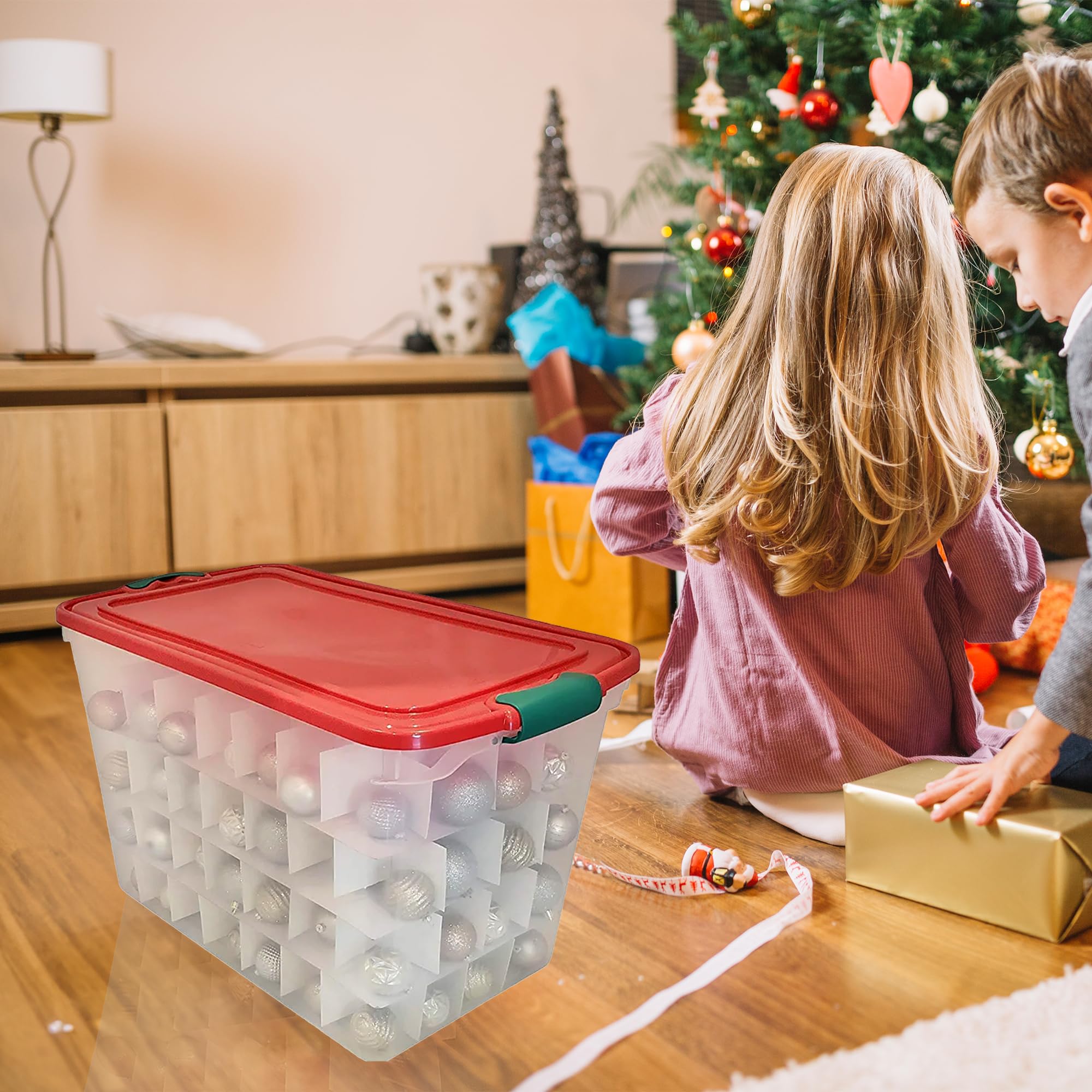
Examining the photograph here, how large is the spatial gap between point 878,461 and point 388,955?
0.59m

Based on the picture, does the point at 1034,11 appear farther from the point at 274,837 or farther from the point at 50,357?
the point at 50,357

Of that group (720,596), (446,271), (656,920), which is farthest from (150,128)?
(656,920)

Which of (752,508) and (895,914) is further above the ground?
(752,508)

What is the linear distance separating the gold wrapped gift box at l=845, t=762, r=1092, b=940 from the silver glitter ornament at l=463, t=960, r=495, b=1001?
39cm

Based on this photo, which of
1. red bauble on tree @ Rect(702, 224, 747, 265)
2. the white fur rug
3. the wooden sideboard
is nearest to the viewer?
the white fur rug

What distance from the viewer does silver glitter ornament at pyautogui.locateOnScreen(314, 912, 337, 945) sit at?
2.84ft

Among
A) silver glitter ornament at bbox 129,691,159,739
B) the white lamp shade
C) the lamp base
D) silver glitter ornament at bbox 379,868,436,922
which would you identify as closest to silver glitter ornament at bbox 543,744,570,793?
silver glitter ornament at bbox 379,868,436,922

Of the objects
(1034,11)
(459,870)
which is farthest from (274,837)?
(1034,11)

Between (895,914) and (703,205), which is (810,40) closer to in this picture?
(703,205)

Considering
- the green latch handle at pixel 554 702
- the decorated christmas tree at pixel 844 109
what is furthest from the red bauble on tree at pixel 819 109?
the green latch handle at pixel 554 702

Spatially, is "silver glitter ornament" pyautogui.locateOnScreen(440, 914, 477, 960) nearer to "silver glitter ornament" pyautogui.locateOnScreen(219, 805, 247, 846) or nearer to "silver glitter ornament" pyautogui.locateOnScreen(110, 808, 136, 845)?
"silver glitter ornament" pyautogui.locateOnScreen(219, 805, 247, 846)

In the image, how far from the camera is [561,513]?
86.3 inches

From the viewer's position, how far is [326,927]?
0.87m

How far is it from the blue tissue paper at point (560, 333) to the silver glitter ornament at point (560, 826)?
4.98 ft
